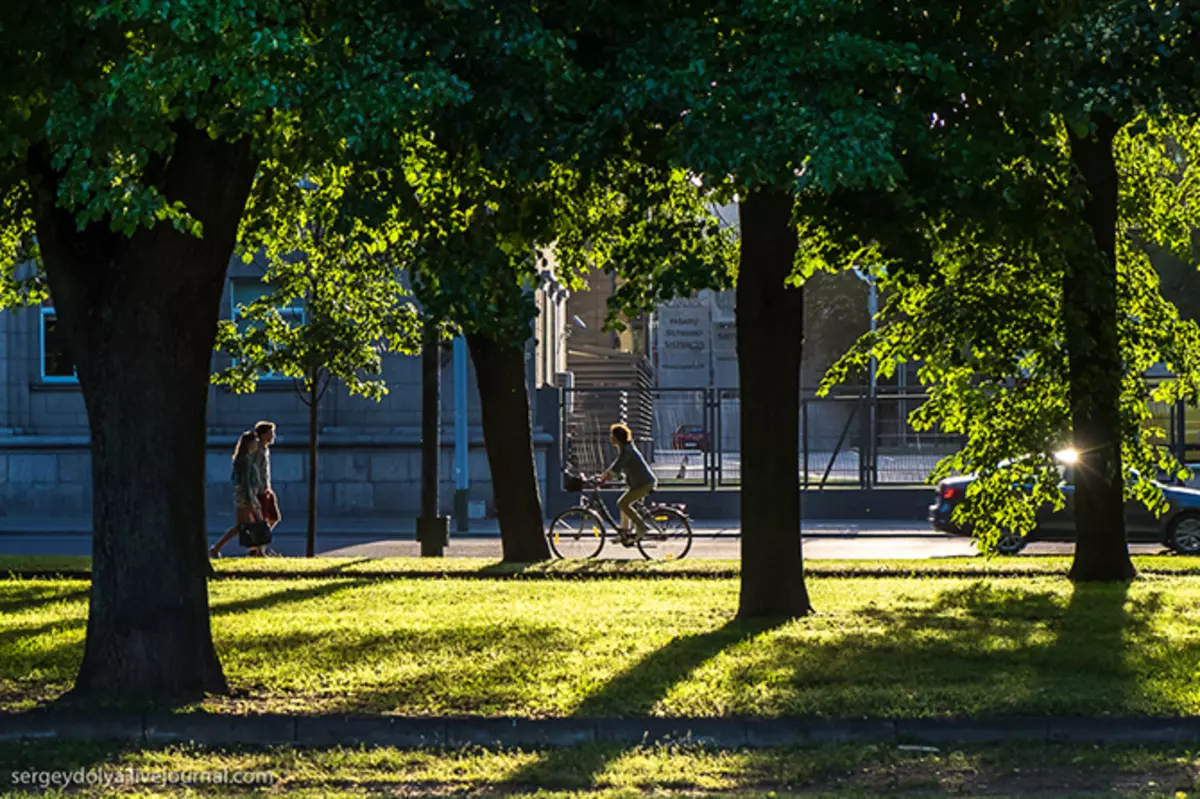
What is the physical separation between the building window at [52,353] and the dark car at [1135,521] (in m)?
18.9

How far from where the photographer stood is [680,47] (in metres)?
8.41

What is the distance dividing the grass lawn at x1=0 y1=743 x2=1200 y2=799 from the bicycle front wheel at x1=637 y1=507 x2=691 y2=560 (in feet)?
45.5

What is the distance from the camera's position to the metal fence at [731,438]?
107 feet

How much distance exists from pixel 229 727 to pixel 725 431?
25172 mm

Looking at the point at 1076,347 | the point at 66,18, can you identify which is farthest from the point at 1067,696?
the point at 66,18

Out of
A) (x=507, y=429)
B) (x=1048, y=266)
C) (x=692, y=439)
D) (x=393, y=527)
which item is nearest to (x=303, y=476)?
(x=393, y=527)

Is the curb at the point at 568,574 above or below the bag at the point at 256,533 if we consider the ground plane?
below

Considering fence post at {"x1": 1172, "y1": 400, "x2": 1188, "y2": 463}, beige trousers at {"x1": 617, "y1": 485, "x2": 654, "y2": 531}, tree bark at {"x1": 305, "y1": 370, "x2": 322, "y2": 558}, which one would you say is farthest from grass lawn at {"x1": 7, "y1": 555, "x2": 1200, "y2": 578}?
fence post at {"x1": 1172, "y1": 400, "x2": 1188, "y2": 463}

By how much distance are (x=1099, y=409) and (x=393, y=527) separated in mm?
17863

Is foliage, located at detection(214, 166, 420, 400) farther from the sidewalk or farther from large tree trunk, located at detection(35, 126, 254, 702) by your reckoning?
large tree trunk, located at detection(35, 126, 254, 702)

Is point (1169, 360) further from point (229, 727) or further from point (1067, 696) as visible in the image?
point (229, 727)

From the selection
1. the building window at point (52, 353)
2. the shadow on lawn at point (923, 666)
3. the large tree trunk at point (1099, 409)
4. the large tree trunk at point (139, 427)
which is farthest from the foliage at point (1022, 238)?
the building window at point (52, 353)

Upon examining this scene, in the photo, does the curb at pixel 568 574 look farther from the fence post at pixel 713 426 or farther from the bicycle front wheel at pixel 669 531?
the fence post at pixel 713 426

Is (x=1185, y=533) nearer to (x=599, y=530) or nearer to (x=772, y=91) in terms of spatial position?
(x=599, y=530)
